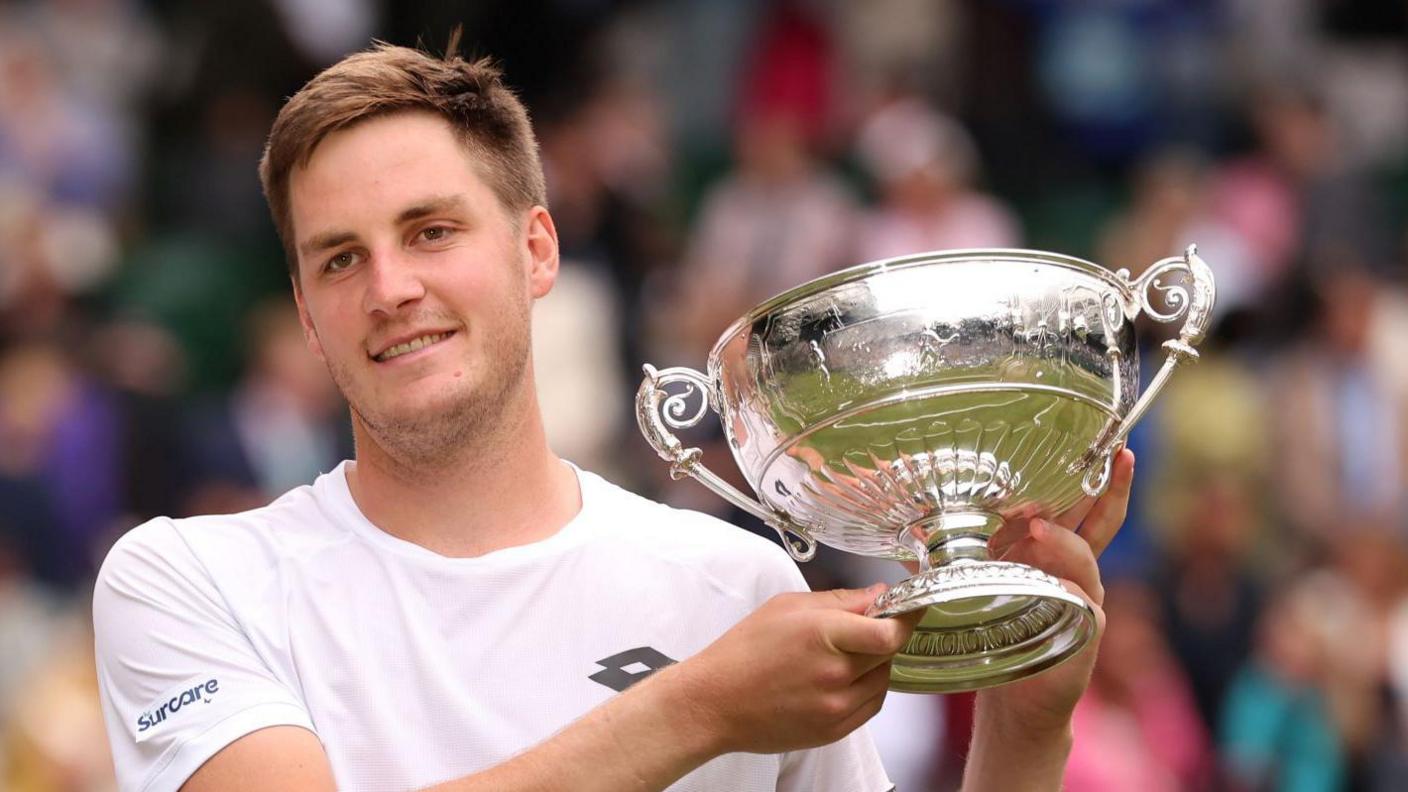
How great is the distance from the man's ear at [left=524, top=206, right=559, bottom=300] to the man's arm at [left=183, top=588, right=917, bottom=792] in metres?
0.83

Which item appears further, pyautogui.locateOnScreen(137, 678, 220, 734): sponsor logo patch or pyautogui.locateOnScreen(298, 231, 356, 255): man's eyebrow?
pyautogui.locateOnScreen(298, 231, 356, 255): man's eyebrow

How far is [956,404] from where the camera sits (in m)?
2.84

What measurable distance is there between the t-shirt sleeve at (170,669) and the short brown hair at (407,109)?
49 cm

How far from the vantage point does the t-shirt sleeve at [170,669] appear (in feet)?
9.48

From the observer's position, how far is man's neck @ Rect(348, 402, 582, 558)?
3178 millimetres

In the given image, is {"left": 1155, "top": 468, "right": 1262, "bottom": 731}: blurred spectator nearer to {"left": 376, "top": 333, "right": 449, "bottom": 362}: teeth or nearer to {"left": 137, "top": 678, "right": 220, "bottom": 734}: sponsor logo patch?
{"left": 376, "top": 333, "right": 449, "bottom": 362}: teeth

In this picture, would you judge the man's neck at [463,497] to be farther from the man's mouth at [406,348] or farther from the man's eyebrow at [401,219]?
the man's eyebrow at [401,219]

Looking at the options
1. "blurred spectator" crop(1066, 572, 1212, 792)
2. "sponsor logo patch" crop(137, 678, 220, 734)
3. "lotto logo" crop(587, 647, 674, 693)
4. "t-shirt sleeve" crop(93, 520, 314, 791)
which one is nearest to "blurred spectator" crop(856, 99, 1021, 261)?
"blurred spectator" crop(1066, 572, 1212, 792)

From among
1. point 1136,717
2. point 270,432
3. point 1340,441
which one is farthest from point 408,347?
point 1340,441

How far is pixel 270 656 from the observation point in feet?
9.82

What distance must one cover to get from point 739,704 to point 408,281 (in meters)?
0.79

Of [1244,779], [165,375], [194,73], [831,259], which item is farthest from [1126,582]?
[194,73]

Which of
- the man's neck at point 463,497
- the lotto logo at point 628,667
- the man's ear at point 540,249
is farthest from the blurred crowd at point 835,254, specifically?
the lotto logo at point 628,667

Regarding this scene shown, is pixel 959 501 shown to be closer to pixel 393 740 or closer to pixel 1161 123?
pixel 393 740
